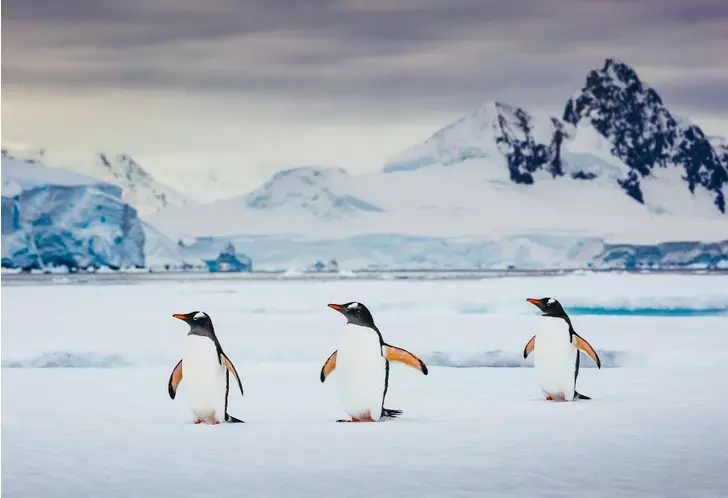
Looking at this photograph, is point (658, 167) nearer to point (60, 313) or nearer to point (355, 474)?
point (60, 313)

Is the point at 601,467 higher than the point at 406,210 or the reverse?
the reverse

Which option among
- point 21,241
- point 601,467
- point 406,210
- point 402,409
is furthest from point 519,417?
point 406,210

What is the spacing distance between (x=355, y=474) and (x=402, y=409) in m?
1.32

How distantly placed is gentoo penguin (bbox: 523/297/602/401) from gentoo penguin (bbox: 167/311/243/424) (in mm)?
1321

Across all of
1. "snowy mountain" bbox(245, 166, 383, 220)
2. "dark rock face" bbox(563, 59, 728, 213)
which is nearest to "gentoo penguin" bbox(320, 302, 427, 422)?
"snowy mountain" bbox(245, 166, 383, 220)

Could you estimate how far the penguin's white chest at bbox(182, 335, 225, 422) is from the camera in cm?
392

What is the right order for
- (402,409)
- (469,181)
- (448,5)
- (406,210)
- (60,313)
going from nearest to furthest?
1. (402,409)
2. (60,313)
3. (448,5)
4. (406,210)
5. (469,181)

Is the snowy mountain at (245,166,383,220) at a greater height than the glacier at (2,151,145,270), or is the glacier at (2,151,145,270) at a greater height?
the snowy mountain at (245,166,383,220)

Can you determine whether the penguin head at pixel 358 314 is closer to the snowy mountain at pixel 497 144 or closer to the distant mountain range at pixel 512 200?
the distant mountain range at pixel 512 200

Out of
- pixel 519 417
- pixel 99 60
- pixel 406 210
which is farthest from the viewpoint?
pixel 406 210

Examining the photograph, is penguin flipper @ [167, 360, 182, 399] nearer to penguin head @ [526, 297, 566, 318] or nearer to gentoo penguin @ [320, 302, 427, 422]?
gentoo penguin @ [320, 302, 427, 422]

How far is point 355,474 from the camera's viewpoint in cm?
304

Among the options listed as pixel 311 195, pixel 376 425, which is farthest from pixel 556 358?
pixel 311 195

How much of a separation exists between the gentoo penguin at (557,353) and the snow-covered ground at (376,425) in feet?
0.41
